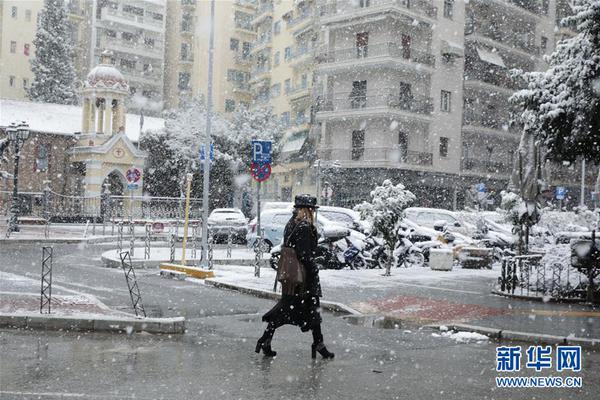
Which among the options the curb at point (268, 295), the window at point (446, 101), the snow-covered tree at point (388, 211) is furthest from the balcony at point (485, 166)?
the curb at point (268, 295)

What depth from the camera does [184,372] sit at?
7.00 m

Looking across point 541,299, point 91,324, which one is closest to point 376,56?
point 541,299

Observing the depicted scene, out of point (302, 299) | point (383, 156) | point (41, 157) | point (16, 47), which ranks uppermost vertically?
point (16, 47)

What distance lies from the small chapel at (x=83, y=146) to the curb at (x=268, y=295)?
3128cm

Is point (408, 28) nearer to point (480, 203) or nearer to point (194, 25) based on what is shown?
point (480, 203)

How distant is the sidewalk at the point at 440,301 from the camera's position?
10782 mm

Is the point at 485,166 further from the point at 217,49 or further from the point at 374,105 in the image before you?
the point at 217,49

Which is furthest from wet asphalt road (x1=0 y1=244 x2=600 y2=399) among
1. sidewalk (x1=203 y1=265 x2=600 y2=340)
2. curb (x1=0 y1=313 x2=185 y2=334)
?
sidewalk (x1=203 y1=265 x2=600 y2=340)

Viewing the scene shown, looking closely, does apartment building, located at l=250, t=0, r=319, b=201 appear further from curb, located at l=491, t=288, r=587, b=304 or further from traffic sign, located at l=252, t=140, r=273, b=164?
curb, located at l=491, t=288, r=587, b=304

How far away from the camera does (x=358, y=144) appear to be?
143 ft

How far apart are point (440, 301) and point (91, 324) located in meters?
6.64

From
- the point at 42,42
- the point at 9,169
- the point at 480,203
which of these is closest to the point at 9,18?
the point at 42,42

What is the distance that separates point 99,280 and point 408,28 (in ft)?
108

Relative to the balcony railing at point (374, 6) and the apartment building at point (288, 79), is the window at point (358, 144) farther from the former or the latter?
the balcony railing at point (374, 6)
